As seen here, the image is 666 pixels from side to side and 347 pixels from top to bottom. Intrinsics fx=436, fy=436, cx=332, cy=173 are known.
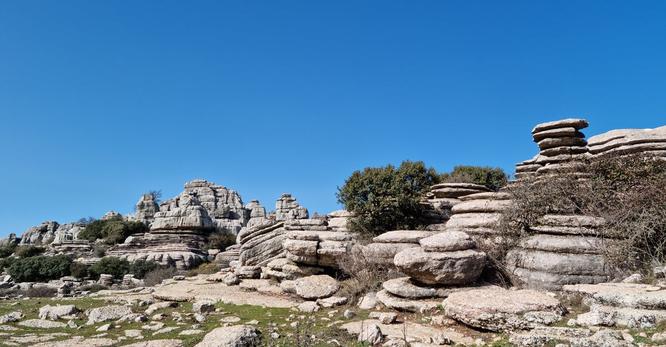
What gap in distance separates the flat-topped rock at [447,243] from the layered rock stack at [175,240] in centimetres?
1968

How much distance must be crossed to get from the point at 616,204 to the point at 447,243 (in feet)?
13.7

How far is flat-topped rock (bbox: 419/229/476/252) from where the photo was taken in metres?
8.89

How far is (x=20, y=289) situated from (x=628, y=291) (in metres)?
22.9

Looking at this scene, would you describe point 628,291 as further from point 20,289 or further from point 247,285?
point 20,289

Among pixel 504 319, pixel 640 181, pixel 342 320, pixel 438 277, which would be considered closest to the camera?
pixel 504 319

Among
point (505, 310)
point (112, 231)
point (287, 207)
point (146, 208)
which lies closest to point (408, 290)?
point (505, 310)

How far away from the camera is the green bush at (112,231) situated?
36513 mm

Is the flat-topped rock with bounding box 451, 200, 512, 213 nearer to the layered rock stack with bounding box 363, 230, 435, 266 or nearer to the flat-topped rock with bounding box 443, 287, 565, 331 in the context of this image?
the layered rock stack with bounding box 363, 230, 435, 266

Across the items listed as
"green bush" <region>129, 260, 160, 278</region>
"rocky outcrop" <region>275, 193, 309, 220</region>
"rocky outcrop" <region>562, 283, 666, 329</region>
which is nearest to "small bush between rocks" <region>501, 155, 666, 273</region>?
"rocky outcrop" <region>562, 283, 666, 329</region>

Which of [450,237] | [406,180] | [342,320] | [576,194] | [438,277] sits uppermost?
[406,180]

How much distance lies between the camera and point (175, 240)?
100 feet

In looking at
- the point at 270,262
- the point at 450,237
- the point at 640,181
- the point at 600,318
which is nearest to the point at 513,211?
the point at 450,237

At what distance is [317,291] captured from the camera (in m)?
10.7

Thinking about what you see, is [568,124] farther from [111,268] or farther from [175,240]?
[175,240]
